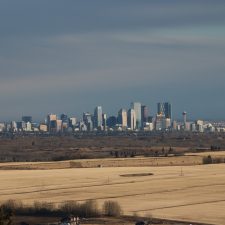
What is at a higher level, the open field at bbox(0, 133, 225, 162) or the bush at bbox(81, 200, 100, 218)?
the open field at bbox(0, 133, 225, 162)

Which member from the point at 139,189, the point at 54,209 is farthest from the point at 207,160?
the point at 54,209

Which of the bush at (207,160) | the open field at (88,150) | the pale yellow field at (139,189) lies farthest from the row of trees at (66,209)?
the open field at (88,150)

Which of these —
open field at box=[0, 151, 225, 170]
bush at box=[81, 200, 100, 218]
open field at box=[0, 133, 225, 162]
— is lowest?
bush at box=[81, 200, 100, 218]

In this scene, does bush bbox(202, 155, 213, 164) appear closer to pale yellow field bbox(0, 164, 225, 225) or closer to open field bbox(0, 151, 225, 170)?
open field bbox(0, 151, 225, 170)

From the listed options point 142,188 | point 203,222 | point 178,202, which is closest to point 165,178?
point 142,188

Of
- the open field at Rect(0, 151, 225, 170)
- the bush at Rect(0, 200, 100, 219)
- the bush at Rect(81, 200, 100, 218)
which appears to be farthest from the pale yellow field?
the open field at Rect(0, 151, 225, 170)

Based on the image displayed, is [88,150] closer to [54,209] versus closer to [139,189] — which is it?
[139,189]
